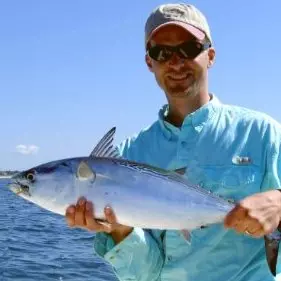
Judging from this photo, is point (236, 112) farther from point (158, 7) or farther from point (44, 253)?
point (44, 253)

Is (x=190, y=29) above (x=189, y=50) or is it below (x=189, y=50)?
above

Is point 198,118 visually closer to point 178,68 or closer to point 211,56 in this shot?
point 178,68

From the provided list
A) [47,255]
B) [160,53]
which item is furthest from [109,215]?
[47,255]

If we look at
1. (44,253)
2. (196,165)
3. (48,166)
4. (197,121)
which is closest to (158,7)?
(197,121)

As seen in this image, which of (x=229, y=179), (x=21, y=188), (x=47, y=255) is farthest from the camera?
(x=47, y=255)

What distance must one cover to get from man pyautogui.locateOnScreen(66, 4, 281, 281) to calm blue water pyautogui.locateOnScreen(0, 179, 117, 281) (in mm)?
9752

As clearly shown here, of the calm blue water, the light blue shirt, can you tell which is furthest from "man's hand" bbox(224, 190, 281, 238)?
the calm blue water

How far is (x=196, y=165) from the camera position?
445 cm

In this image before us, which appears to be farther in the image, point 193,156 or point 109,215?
point 193,156

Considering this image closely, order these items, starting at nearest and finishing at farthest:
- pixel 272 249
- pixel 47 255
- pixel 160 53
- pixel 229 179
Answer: pixel 272 249, pixel 229 179, pixel 160 53, pixel 47 255

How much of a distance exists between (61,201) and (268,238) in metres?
1.34

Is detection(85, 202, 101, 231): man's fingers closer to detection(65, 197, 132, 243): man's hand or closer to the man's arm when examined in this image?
detection(65, 197, 132, 243): man's hand

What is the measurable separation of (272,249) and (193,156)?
0.94 metres

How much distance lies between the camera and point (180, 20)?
15.2 feet
